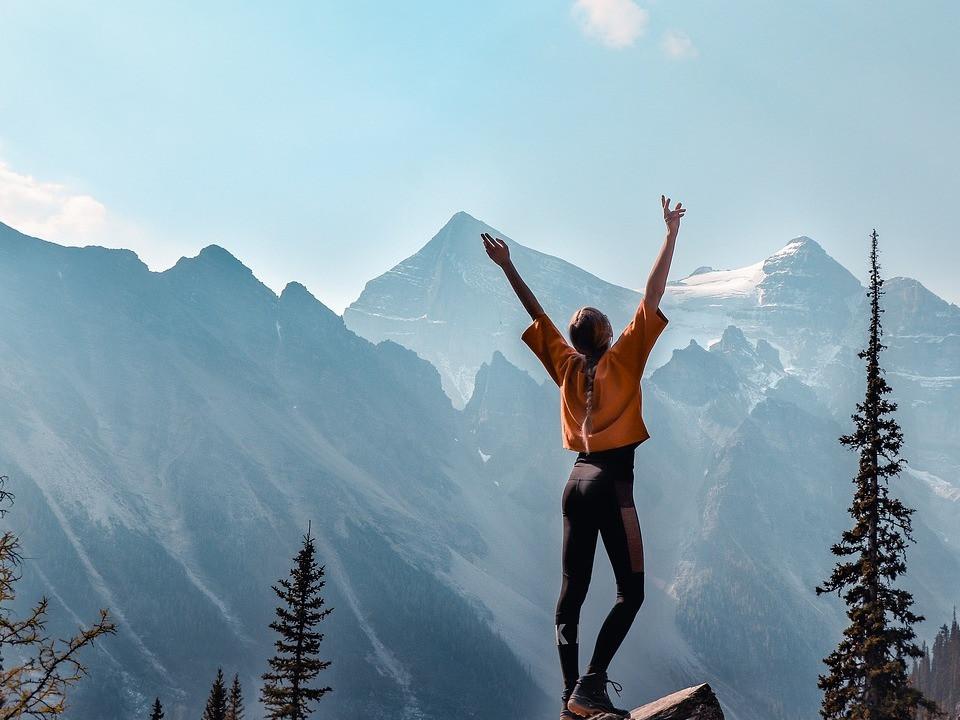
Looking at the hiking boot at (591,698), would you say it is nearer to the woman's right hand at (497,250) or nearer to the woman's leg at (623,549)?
the woman's leg at (623,549)

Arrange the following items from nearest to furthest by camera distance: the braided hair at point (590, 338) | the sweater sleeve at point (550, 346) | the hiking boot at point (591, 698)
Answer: the hiking boot at point (591, 698), the braided hair at point (590, 338), the sweater sleeve at point (550, 346)

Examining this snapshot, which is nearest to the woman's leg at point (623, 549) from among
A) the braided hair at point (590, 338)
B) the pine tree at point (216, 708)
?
the braided hair at point (590, 338)

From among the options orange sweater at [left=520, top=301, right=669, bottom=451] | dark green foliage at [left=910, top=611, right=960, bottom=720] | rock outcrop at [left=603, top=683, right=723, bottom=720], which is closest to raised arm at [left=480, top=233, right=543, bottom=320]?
orange sweater at [left=520, top=301, right=669, bottom=451]

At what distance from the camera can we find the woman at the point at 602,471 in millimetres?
9742

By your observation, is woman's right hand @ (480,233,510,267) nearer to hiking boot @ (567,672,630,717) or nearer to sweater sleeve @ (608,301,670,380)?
sweater sleeve @ (608,301,670,380)

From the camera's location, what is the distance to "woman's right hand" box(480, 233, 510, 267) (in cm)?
1109

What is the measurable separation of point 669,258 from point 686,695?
173 inches

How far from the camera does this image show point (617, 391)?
9.80m

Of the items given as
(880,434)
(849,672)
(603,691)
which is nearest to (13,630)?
(603,691)

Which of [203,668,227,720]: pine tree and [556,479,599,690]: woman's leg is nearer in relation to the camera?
[556,479,599,690]: woman's leg

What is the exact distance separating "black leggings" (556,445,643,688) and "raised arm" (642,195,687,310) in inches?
59.0

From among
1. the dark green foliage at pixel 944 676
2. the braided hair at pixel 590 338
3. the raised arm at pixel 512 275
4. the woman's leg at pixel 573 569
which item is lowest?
the woman's leg at pixel 573 569

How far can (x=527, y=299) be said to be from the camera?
1102 centimetres

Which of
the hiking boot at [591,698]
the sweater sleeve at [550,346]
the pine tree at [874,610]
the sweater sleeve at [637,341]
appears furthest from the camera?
the pine tree at [874,610]
